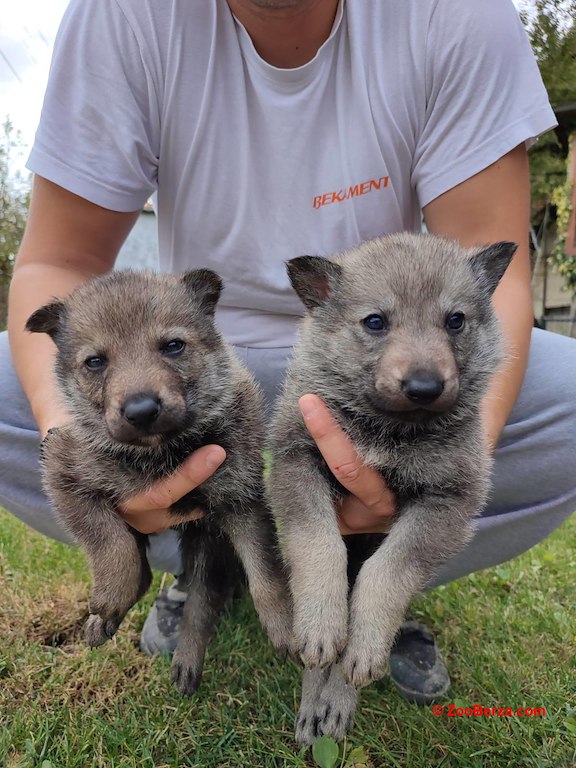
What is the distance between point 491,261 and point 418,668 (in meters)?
1.87

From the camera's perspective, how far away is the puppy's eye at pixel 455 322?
2.42 metres

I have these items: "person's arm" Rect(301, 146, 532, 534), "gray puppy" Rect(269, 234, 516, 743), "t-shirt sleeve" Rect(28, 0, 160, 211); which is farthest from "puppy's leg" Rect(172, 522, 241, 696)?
"t-shirt sleeve" Rect(28, 0, 160, 211)

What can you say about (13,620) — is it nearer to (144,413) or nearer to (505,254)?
(144,413)

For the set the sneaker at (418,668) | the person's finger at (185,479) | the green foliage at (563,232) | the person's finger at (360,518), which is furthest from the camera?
the green foliage at (563,232)

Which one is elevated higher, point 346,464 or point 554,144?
point 554,144

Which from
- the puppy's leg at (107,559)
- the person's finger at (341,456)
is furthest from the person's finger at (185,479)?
the person's finger at (341,456)

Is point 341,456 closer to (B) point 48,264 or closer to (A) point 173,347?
(A) point 173,347

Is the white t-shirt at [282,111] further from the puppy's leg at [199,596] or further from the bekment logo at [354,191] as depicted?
the puppy's leg at [199,596]

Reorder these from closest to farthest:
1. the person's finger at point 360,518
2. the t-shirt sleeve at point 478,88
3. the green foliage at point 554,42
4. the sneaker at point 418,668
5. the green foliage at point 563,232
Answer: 1. the person's finger at point 360,518
2. the sneaker at point 418,668
3. the t-shirt sleeve at point 478,88
4. the green foliage at point 554,42
5. the green foliage at point 563,232

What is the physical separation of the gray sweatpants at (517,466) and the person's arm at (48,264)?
207 millimetres

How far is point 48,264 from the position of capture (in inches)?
127

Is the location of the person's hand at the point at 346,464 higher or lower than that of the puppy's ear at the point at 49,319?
lower

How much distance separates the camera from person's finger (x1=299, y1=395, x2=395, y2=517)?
2.42 metres

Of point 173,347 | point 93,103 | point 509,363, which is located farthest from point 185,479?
point 93,103
